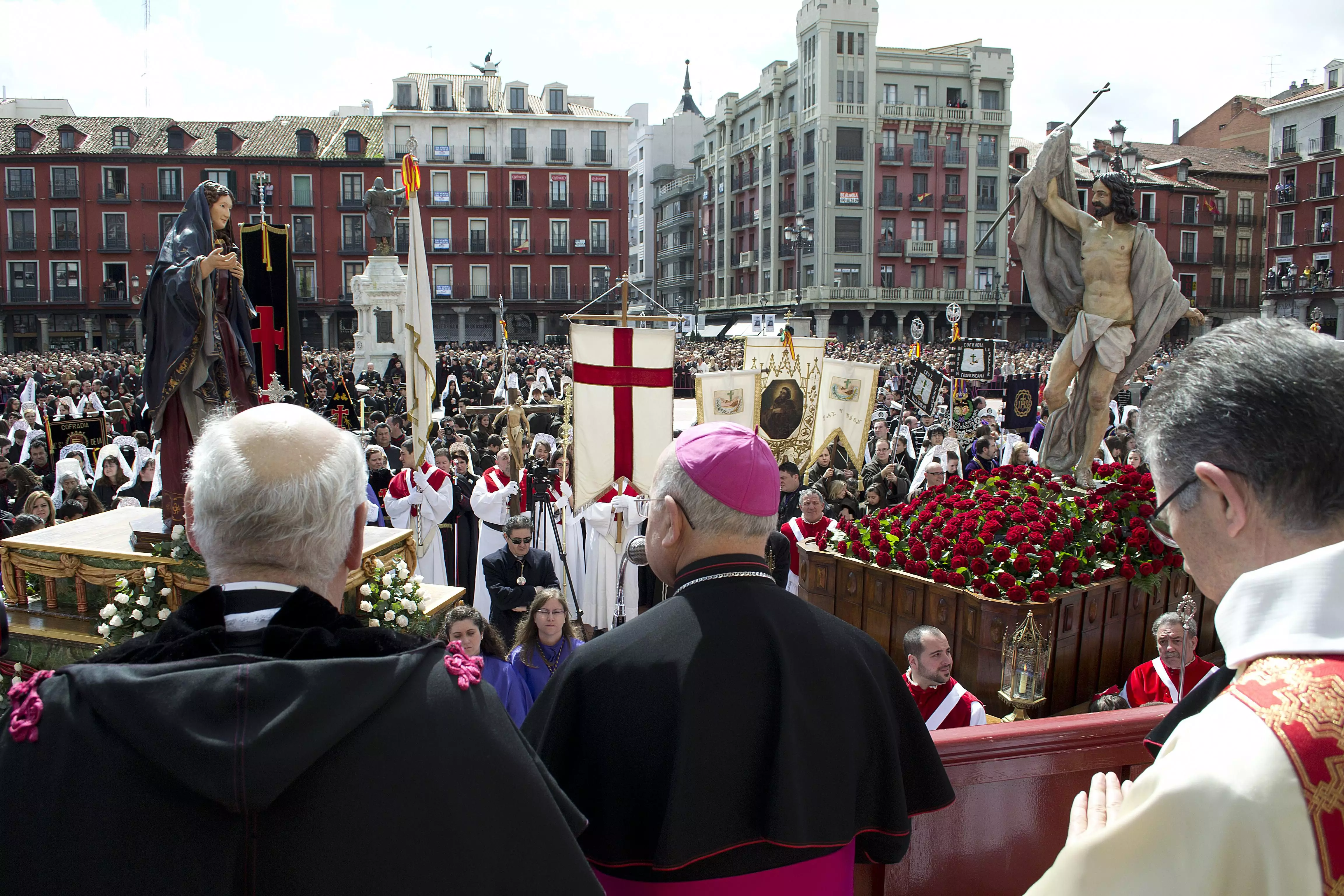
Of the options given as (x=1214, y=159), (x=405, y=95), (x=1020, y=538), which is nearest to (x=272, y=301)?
(x=1020, y=538)

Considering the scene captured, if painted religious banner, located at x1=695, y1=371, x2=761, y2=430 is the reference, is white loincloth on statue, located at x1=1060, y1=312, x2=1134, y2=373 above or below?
above

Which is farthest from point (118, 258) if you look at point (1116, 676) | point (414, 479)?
point (1116, 676)

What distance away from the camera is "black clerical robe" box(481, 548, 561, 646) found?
6.34m

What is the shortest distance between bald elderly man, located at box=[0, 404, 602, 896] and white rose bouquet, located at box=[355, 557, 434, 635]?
1885mm

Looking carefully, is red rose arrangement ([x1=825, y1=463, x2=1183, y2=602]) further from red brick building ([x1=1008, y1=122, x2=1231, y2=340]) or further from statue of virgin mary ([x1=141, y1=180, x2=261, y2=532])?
red brick building ([x1=1008, y1=122, x2=1231, y2=340])

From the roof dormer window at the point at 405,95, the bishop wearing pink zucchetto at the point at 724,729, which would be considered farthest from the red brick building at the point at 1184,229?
the bishop wearing pink zucchetto at the point at 724,729

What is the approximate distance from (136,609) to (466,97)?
164 ft

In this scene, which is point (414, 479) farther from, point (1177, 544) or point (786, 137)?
point (786, 137)

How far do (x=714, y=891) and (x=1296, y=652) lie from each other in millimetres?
1179

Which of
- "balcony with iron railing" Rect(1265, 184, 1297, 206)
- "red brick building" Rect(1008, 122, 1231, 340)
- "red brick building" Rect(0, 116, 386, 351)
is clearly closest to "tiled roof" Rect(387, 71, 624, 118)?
"red brick building" Rect(0, 116, 386, 351)

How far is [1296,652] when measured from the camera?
3.72ft

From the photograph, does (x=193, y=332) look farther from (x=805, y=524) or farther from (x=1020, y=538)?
(x=805, y=524)

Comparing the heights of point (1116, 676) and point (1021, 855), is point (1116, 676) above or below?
below

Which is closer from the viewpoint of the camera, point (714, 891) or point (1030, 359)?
point (714, 891)
